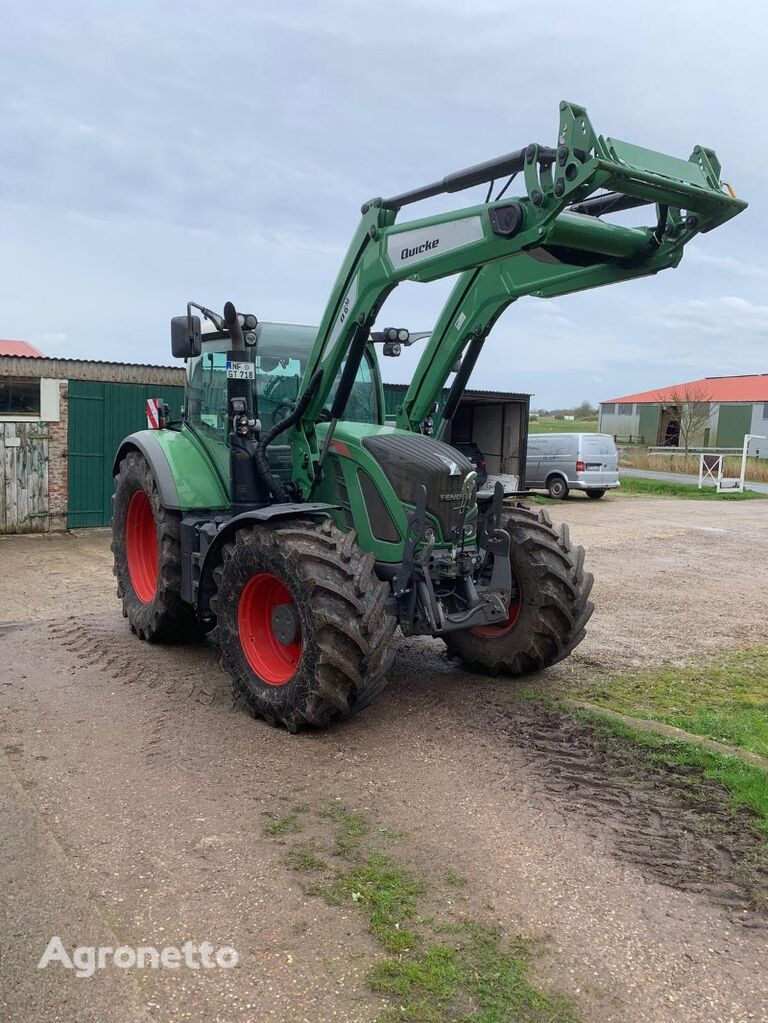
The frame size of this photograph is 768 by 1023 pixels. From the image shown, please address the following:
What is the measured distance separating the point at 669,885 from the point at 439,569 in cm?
224

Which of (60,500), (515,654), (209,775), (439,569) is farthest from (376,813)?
(60,500)

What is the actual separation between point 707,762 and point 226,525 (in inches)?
119

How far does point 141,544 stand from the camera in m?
7.32

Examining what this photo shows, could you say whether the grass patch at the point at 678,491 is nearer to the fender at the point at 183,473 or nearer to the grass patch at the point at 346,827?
the fender at the point at 183,473

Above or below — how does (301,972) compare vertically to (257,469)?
below

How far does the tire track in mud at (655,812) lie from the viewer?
342 centimetres

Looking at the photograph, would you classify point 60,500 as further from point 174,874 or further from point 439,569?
point 174,874

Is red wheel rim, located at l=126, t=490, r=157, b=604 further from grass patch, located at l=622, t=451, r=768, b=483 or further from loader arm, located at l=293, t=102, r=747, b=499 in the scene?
grass patch, located at l=622, t=451, r=768, b=483

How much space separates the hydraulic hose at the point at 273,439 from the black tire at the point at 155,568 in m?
0.91

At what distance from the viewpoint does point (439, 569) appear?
5.14 meters

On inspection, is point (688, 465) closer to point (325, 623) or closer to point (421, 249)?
point (421, 249)

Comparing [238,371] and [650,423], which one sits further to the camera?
[650,423]

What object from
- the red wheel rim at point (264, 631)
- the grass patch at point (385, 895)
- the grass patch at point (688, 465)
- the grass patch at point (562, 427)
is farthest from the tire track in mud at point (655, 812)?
the grass patch at point (562, 427)

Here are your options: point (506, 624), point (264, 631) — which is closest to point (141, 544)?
point (264, 631)
